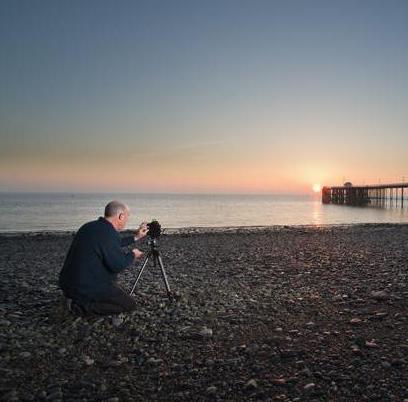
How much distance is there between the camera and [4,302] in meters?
8.78

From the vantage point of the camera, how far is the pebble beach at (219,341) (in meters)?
4.82

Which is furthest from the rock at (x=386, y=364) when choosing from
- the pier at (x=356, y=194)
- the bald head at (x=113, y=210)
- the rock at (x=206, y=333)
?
the pier at (x=356, y=194)

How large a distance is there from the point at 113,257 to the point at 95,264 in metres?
0.34

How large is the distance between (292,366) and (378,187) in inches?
4428

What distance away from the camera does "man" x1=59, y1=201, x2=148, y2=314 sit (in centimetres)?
655

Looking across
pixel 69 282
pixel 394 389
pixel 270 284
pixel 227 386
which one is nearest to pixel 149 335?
pixel 69 282

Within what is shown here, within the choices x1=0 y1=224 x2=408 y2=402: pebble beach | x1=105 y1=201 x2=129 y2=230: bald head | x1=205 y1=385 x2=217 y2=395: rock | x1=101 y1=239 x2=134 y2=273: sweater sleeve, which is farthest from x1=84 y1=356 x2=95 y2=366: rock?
x1=105 y1=201 x2=129 y2=230: bald head

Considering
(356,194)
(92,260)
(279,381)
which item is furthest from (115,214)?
(356,194)

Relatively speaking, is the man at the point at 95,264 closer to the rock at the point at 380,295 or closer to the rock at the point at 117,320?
the rock at the point at 117,320

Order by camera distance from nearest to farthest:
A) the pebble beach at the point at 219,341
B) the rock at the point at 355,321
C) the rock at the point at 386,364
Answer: the pebble beach at the point at 219,341 < the rock at the point at 386,364 < the rock at the point at 355,321

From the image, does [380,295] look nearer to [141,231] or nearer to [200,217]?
[141,231]

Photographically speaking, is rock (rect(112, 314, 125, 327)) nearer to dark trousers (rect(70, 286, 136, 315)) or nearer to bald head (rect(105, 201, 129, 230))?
dark trousers (rect(70, 286, 136, 315))

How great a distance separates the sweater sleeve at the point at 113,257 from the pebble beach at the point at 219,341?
3.74ft

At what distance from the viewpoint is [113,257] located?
6602mm
